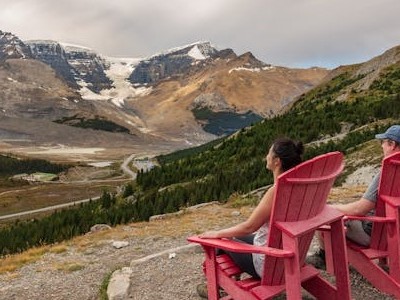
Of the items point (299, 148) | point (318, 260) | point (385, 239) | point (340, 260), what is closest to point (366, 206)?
point (385, 239)

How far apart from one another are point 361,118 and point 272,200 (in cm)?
3925

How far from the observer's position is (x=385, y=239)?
7074mm

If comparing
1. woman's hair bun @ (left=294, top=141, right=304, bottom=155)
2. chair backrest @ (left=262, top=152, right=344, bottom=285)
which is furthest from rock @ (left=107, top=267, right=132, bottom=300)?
woman's hair bun @ (left=294, top=141, right=304, bottom=155)

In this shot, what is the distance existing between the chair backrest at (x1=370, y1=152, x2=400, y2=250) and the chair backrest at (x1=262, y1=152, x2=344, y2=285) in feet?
4.00

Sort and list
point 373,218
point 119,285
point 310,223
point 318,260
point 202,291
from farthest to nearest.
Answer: point 119,285 → point 318,260 → point 202,291 → point 373,218 → point 310,223

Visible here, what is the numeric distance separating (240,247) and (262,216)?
0.39 meters

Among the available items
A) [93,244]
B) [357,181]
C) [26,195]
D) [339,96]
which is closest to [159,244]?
[93,244]

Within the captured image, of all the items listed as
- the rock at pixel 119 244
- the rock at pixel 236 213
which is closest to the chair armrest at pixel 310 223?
the rock at pixel 119 244

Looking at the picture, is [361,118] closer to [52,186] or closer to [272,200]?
[272,200]

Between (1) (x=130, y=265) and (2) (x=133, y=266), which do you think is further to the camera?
(1) (x=130, y=265)

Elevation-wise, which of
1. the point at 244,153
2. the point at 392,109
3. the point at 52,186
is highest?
the point at 392,109

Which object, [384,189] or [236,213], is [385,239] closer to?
[384,189]

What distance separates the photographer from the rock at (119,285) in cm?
864

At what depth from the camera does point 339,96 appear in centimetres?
6066
